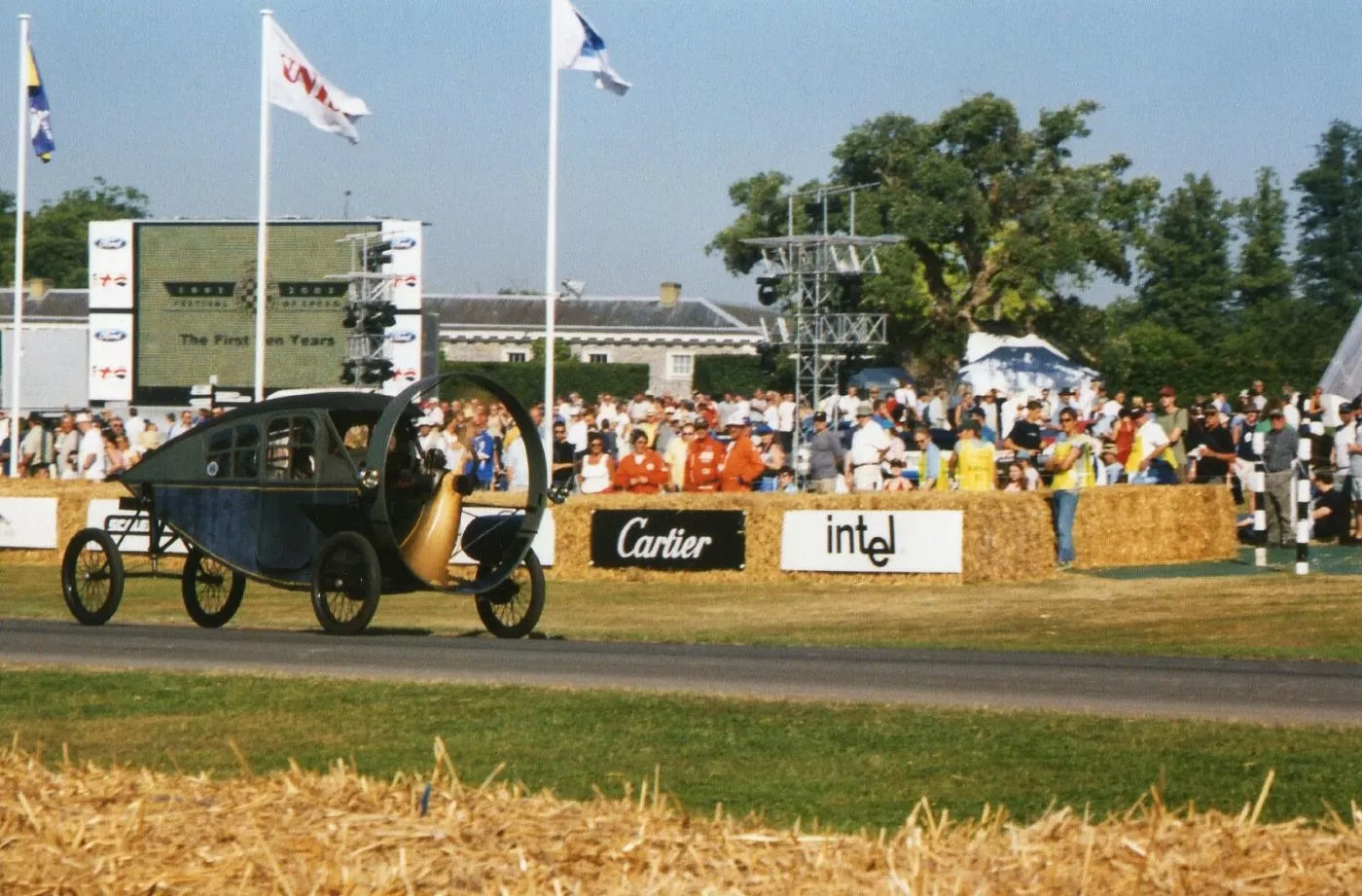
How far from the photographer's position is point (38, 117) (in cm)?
3800

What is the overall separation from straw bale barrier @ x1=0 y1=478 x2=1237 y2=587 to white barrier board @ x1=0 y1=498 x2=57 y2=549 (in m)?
8.57

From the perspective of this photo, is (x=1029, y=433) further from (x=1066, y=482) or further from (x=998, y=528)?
(x=998, y=528)

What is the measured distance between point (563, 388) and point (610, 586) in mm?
58010

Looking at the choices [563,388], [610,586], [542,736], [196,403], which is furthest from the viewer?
[563,388]

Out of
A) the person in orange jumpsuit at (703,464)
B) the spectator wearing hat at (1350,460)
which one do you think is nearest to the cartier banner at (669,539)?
the person in orange jumpsuit at (703,464)

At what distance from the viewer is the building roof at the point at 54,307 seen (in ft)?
328

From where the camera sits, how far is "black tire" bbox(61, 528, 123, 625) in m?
19.3

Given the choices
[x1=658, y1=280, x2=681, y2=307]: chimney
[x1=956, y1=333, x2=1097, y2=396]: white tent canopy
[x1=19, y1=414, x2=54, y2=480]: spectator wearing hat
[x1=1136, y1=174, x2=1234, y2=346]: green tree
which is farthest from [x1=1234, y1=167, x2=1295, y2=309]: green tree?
[x1=19, y1=414, x2=54, y2=480]: spectator wearing hat

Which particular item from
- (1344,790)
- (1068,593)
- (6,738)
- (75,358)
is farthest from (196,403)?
(1344,790)

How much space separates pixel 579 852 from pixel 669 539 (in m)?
21.7

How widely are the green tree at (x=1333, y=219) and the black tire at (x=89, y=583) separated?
11426cm

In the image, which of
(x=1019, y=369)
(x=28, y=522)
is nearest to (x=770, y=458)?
(x=28, y=522)

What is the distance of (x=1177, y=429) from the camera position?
28719 millimetres

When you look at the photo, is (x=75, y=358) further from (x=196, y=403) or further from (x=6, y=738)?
(x=6, y=738)
